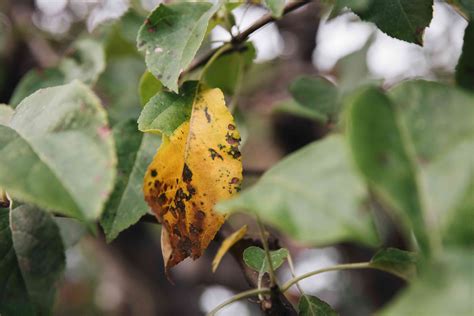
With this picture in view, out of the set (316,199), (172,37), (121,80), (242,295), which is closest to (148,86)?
(172,37)

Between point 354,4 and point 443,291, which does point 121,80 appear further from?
point 443,291

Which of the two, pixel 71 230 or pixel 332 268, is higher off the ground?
pixel 332 268

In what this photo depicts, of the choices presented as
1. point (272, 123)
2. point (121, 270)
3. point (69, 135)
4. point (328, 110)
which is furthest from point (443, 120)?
point (121, 270)

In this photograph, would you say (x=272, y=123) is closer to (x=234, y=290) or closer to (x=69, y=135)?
(x=234, y=290)

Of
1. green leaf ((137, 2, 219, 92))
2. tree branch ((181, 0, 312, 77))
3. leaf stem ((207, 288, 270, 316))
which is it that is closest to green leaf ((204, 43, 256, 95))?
tree branch ((181, 0, 312, 77))

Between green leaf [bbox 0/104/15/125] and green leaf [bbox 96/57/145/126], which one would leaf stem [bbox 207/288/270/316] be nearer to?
green leaf [bbox 0/104/15/125]

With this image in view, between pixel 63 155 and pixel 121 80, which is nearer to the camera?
pixel 63 155

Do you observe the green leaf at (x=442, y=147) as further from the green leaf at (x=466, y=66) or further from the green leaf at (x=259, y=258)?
the green leaf at (x=259, y=258)
